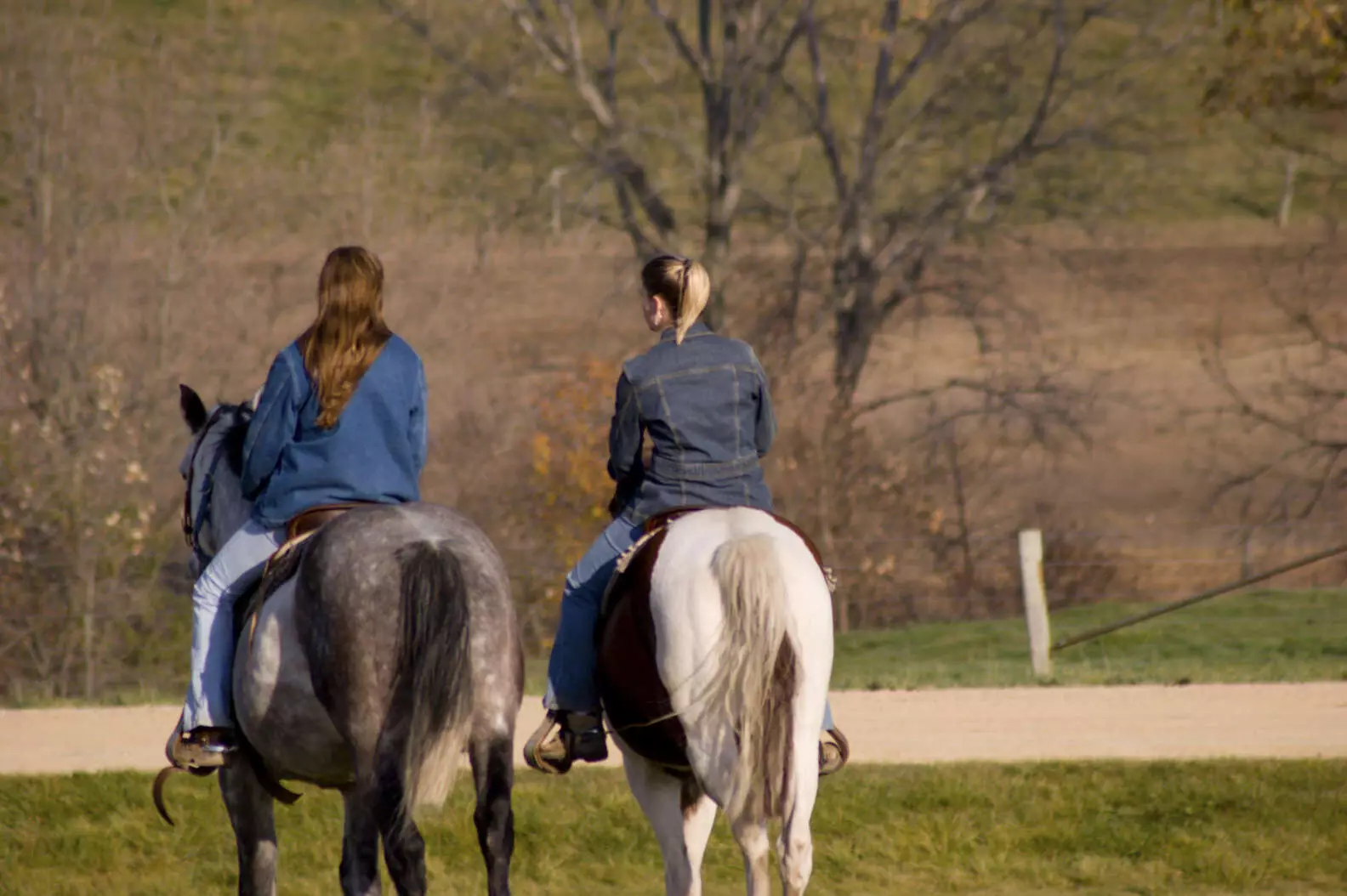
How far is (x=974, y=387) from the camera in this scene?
27.5 m

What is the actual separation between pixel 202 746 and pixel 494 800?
1.16m

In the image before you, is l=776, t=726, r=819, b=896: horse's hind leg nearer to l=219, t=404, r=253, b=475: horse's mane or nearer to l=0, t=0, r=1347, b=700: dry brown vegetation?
l=219, t=404, r=253, b=475: horse's mane

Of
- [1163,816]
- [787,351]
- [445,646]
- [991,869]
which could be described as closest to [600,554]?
[445,646]

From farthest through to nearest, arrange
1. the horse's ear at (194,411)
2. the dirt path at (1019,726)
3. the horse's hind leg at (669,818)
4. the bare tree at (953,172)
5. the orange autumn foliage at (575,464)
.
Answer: the bare tree at (953,172)
the orange autumn foliage at (575,464)
the dirt path at (1019,726)
the horse's ear at (194,411)
the horse's hind leg at (669,818)

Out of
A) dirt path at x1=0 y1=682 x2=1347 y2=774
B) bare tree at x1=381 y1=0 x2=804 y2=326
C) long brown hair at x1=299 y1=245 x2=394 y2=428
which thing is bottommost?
dirt path at x1=0 y1=682 x2=1347 y2=774

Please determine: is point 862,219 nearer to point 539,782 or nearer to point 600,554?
point 539,782

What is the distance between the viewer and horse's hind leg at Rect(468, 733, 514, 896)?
5.83 metres

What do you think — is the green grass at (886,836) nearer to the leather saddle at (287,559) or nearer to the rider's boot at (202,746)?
the rider's boot at (202,746)

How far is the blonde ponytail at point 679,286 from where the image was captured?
6434 millimetres

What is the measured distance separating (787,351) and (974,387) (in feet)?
13.7

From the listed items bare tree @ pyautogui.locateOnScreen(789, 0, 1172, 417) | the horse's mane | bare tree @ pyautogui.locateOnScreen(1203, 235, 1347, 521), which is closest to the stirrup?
the horse's mane

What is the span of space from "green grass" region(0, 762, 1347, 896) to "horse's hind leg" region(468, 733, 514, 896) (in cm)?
326

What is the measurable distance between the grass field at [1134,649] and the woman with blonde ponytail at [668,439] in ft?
26.4

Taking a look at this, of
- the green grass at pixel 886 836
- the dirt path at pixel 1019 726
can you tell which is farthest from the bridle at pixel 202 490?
the dirt path at pixel 1019 726
